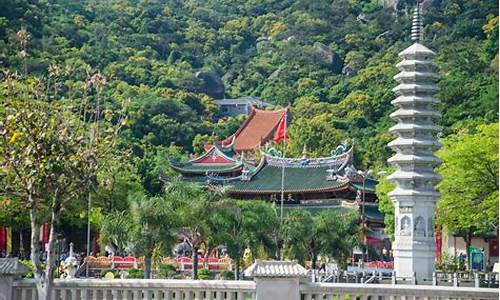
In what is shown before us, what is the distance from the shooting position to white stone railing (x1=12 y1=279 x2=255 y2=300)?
56.2 ft

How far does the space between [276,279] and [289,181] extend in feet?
168

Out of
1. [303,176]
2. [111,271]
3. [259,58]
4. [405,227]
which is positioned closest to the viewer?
[405,227]

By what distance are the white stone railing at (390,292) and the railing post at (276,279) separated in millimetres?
200

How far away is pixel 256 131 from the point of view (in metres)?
99.2

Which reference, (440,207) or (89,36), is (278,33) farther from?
(440,207)

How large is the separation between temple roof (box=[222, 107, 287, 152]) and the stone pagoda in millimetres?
59664

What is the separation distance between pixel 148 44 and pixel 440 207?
99.8 m

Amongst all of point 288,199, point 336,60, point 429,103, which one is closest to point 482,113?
point 288,199

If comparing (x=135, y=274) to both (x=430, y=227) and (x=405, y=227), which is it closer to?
(x=405, y=227)

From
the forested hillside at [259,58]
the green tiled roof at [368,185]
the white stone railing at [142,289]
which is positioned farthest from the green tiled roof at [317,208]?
the white stone railing at [142,289]

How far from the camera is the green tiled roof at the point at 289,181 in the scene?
65.6 m

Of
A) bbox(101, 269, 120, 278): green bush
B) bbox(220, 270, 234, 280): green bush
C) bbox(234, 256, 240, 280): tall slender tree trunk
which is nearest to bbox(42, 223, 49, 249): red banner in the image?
bbox(101, 269, 120, 278): green bush

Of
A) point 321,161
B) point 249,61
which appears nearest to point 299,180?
point 321,161

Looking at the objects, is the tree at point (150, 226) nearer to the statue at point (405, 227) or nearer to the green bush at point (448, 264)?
the statue at point (405, 227)
